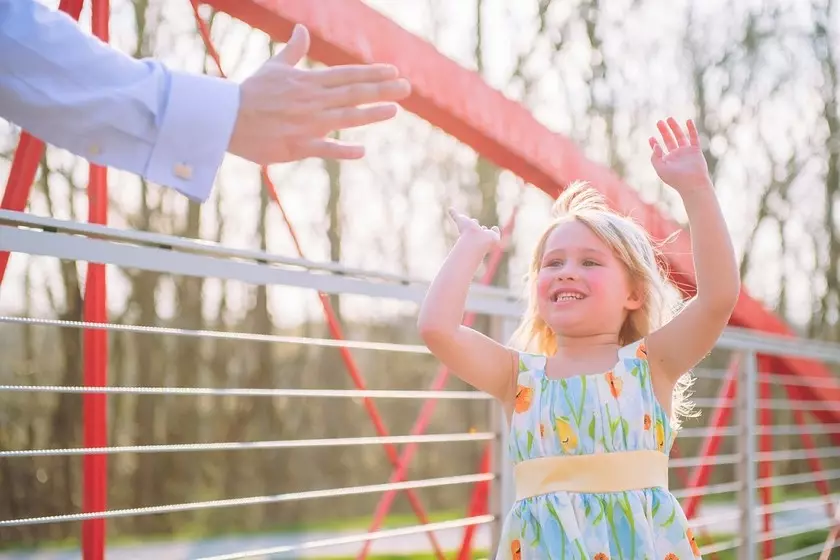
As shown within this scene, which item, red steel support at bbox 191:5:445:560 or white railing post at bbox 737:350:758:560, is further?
white railing post at bbox 737:350:758:560

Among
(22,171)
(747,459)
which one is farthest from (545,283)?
(747,459)

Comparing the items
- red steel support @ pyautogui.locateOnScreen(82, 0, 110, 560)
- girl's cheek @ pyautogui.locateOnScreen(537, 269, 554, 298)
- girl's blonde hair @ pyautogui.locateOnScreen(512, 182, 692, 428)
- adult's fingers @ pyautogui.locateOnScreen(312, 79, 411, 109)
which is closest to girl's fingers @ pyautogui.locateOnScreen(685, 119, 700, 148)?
girl's blonde hair @ pyautogui.locateOnScreen(512, 182, 692, 428)

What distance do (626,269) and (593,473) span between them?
33 cm

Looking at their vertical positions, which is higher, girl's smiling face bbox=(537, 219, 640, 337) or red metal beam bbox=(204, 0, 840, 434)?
red metal beam bbox=(204, 0, 840, 434)

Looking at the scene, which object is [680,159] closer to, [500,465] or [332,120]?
[332,120]

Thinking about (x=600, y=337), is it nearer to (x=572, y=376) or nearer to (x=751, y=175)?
(x=572, y=376)

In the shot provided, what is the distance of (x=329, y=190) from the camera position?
6.66m

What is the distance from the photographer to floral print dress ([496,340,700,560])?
1377mm

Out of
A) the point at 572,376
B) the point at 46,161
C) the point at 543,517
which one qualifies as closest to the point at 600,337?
the point at 572,376

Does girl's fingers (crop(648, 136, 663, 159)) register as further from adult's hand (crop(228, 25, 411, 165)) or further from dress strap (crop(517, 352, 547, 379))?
adult's hand (crop(228, 25, 411, 165))

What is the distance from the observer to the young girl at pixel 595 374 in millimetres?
1394

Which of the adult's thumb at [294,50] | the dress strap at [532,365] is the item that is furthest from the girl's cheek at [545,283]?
the adult's thumb at [294,50]

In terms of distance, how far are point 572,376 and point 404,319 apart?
6.26 m

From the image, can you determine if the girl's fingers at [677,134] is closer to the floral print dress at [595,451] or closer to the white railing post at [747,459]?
the floral print dress at [595,451]
